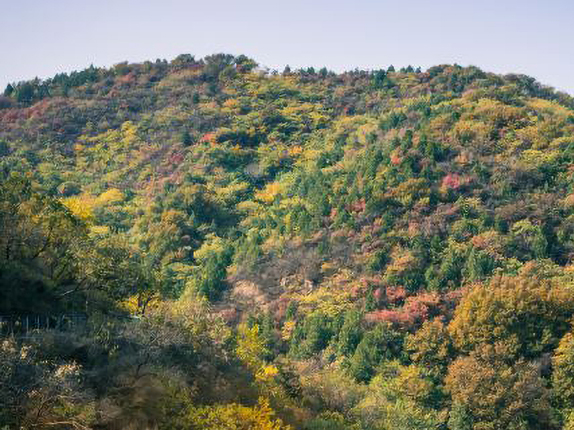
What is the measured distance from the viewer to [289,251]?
83500 mm

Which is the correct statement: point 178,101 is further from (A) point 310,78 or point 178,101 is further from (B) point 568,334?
(B) point 568,334

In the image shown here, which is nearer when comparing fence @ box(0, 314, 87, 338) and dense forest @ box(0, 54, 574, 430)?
fence @ box(0, 314, 87, 338)

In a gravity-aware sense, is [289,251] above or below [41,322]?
below

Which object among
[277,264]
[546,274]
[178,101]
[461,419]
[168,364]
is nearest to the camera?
[168,364]

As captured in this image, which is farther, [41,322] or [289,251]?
[289,251]

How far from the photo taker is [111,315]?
45.1 m

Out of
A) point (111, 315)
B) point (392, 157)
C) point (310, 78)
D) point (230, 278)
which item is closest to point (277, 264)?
point (230, 278)

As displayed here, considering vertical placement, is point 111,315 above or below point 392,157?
below

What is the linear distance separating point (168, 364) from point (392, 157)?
53.0 m

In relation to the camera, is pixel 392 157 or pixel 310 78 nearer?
pixel 392 157

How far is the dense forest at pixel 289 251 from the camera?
39625 mm

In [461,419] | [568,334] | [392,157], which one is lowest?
[461,419]

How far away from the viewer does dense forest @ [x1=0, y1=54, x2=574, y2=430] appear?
3962cm

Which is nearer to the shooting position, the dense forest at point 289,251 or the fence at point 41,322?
the fence at point 41,322
